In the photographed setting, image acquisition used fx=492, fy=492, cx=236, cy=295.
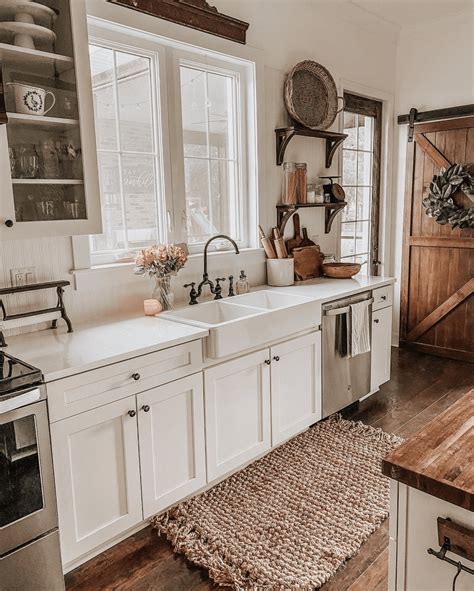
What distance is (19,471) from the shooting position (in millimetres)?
1675

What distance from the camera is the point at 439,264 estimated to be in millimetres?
4531

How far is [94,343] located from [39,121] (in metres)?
0.97

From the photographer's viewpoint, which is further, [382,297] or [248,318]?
[382,297]

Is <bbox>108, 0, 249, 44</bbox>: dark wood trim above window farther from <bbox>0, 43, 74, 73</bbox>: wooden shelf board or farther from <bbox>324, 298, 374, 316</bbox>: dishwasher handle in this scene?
<bbox>324, 298, 374, 316</bbox>: dishwasher handle

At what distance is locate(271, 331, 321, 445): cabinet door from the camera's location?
276 cm

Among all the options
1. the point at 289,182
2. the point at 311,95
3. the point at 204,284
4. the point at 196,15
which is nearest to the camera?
the point at 196,15

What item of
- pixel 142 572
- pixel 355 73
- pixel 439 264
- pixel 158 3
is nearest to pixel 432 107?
pixel 355 73

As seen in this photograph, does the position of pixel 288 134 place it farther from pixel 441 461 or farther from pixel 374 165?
pixel 441 461

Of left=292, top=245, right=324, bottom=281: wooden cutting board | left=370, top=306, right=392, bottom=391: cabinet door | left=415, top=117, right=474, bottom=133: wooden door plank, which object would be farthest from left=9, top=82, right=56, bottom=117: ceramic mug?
left=415, top=117, right=474, bottom=133: wooden door plank

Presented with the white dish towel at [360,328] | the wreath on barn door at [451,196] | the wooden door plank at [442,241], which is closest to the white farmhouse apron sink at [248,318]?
the white dish towel at [360,328]

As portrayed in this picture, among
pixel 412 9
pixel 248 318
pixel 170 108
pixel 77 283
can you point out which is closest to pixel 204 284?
pixel 248 318

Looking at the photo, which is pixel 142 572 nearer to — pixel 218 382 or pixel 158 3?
pixel 218 382

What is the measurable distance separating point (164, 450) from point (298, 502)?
758mm

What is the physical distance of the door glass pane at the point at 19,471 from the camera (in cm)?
163
